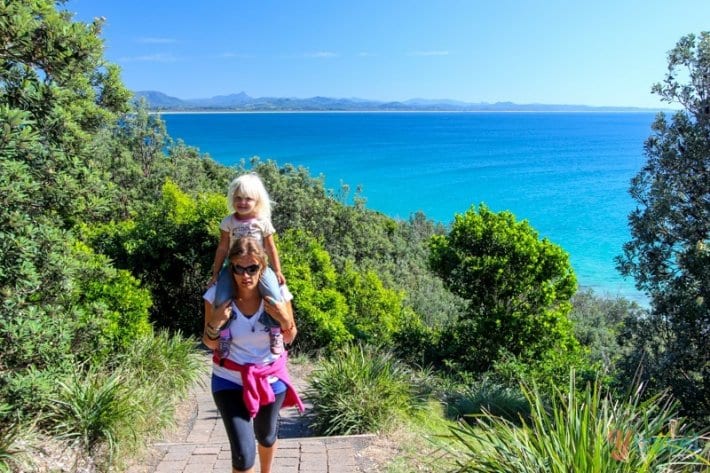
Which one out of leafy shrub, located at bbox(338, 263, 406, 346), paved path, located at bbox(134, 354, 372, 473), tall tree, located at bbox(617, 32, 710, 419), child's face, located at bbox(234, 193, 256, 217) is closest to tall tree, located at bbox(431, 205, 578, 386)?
leafy shrub, located at bbox(338, 263, 406, 346)

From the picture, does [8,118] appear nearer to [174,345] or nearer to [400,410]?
[174,345]

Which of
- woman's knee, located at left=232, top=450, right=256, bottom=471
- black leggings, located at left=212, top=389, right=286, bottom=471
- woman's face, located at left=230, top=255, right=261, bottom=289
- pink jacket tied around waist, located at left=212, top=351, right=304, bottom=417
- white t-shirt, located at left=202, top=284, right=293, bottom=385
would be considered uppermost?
woman's face, located at left=230, top=255, right=261, bottom=289

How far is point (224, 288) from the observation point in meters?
3.14

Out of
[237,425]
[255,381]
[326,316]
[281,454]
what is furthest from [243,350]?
[326,316]

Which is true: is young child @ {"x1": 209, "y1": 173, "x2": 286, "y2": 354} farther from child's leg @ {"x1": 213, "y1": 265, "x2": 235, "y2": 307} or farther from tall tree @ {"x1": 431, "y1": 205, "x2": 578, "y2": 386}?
tall tree @ {"x1": 431, "y1": 205, "x2": 578, "y2": 386}

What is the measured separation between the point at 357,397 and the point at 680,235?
19.9 feet

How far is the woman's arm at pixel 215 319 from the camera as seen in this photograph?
3.10 metres

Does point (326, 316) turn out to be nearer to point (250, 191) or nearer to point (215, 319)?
point (250, 191)

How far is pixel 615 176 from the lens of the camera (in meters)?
75.5

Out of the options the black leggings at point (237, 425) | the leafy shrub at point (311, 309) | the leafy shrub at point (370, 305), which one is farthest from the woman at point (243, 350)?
the leafy shrub at point (370, 305)

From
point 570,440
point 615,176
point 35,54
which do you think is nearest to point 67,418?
point 35,54

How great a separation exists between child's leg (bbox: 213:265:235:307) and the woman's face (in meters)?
0.05

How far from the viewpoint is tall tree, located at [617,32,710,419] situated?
7.85 meters

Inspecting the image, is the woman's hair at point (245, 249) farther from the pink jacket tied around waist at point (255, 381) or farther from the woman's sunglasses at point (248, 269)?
the pink jacket tied around waist at point (255, 381)
